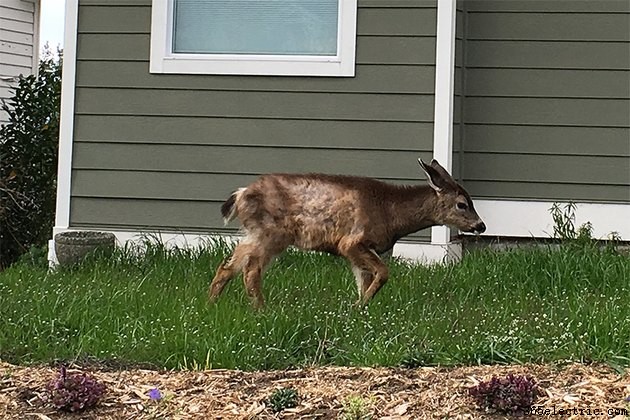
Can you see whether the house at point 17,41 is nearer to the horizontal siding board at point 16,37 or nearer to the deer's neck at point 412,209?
the horizontal siding board at point 16,37

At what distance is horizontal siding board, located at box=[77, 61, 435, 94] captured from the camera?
27.3 ft

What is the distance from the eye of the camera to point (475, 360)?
471 cm

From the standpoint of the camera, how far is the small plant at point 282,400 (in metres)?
4.14

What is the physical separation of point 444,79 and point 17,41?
22.8 feet

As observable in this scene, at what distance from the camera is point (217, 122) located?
8.58m

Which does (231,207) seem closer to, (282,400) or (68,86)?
(282,400)

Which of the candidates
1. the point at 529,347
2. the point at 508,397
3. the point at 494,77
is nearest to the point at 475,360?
the point at 529,347

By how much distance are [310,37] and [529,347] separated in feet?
14.5

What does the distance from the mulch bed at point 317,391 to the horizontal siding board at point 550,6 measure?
5.04m

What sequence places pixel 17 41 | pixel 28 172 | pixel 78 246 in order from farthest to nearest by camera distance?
pixel 17 41 → pixel 28 172 → pixel 78 246

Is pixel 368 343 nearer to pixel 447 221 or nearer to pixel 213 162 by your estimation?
pixel 447 221

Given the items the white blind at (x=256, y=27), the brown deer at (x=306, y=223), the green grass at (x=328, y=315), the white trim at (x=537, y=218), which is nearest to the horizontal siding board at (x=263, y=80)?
the white blind at (x=256, y=27)

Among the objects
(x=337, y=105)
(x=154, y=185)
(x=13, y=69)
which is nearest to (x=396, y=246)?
(x=337, y=105)

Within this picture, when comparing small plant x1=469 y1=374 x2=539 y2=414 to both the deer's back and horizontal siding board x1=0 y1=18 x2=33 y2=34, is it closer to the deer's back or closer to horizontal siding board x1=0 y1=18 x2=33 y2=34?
the deer's back
